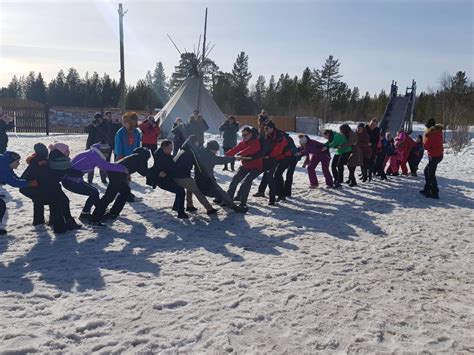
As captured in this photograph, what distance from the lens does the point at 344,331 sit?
3420 mm

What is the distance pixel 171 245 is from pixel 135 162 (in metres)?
1.79

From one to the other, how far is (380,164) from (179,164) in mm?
6965

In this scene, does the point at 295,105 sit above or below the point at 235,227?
above

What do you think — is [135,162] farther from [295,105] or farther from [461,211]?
[295,105]

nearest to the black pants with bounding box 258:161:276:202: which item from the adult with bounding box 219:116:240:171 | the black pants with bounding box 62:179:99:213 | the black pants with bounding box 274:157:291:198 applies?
the black pants with bounding box 274:157:291:198

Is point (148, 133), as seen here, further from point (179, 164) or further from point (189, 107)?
point (189, 107)

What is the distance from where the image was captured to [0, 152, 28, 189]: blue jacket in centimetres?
548

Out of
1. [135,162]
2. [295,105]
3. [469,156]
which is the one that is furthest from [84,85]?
[135,162]

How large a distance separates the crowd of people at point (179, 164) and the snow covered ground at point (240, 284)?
39 centimetres

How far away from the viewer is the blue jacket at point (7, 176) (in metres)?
5.48

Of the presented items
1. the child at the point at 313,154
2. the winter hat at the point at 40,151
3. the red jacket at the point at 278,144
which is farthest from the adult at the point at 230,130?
the winter hat at the point at 40,151

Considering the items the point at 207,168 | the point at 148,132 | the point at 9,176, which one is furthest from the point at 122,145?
the point at 148,132

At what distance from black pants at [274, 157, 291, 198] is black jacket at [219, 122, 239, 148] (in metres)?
4.41

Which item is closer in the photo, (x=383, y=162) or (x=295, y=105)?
(x=383, y=162)
